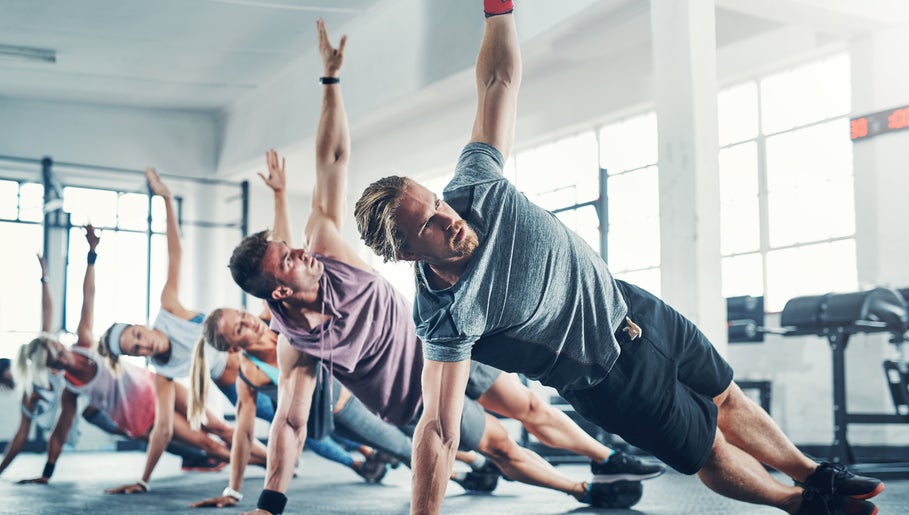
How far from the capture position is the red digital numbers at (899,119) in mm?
5676

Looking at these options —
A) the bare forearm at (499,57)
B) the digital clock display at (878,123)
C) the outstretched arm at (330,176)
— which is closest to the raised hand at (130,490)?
the outstretched arm at (330,176)

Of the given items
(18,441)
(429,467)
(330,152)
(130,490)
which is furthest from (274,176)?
(18,441)

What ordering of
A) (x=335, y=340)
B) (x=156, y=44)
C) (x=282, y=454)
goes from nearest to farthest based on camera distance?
1. (x=282, y=454)
2. (x=335, y=340)
3. (x=156, y=44)

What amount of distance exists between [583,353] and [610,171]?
5.75 m

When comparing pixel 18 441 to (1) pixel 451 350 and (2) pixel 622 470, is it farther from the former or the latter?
(1) pixel 451 350

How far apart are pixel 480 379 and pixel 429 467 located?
3.72 feet

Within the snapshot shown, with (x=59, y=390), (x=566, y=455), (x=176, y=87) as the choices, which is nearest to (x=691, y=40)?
(x=566, y=455)

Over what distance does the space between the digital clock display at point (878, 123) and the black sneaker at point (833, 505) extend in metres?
4.07

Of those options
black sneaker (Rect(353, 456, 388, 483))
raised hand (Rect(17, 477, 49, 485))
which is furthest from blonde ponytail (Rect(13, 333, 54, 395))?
black sneaker (Rect(353, 456, 388, 483))

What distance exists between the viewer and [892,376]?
5656 millimetres

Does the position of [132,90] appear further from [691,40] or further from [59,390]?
[691,40]

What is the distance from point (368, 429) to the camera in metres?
3.61

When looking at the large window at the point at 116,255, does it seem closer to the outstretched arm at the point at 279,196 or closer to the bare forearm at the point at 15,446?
the bare forearm at the point at 15,446

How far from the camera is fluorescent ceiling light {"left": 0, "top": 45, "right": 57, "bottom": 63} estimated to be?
8.02m
